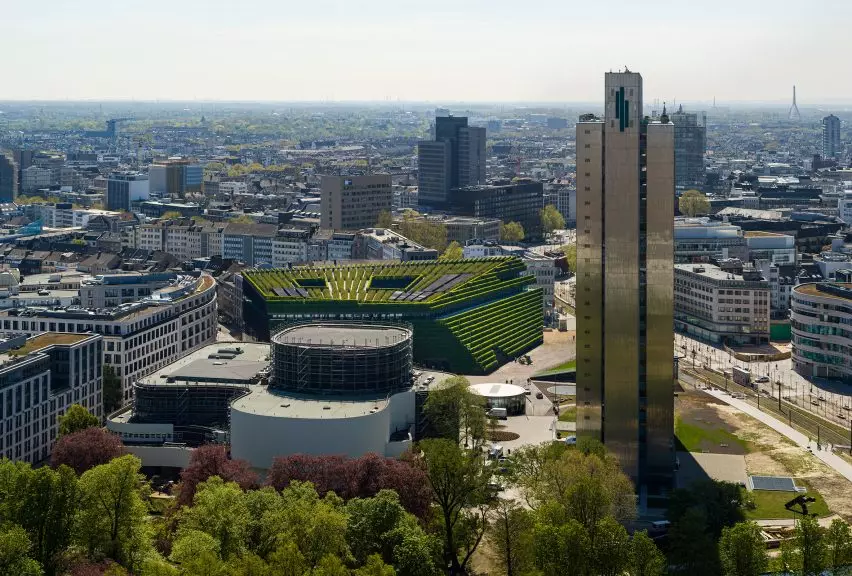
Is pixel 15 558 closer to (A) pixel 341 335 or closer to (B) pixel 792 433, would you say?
(A) pixel 341 335

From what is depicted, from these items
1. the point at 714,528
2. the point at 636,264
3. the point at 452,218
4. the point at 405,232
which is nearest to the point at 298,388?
the point at 636,264

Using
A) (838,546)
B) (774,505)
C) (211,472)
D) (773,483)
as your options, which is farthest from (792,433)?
(211,472)

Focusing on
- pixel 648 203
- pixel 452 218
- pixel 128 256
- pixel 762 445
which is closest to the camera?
pixel 648 203

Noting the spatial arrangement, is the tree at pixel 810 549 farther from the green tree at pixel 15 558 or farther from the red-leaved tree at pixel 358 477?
the green tree at pixel 15 558

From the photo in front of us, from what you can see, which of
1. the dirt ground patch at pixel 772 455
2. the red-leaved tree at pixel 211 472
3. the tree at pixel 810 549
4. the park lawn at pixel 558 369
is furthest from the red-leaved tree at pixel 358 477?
the park lawn at pixel 558 369

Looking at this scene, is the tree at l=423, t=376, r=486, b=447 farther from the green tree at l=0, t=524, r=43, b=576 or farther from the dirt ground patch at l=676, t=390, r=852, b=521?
the green tree at l=0, t=524, r=43, b=576

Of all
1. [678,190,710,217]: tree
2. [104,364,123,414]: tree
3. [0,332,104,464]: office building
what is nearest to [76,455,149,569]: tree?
[0,332,104,464]: office building

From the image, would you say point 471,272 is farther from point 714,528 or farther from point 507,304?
point 714,528

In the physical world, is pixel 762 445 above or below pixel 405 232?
below
